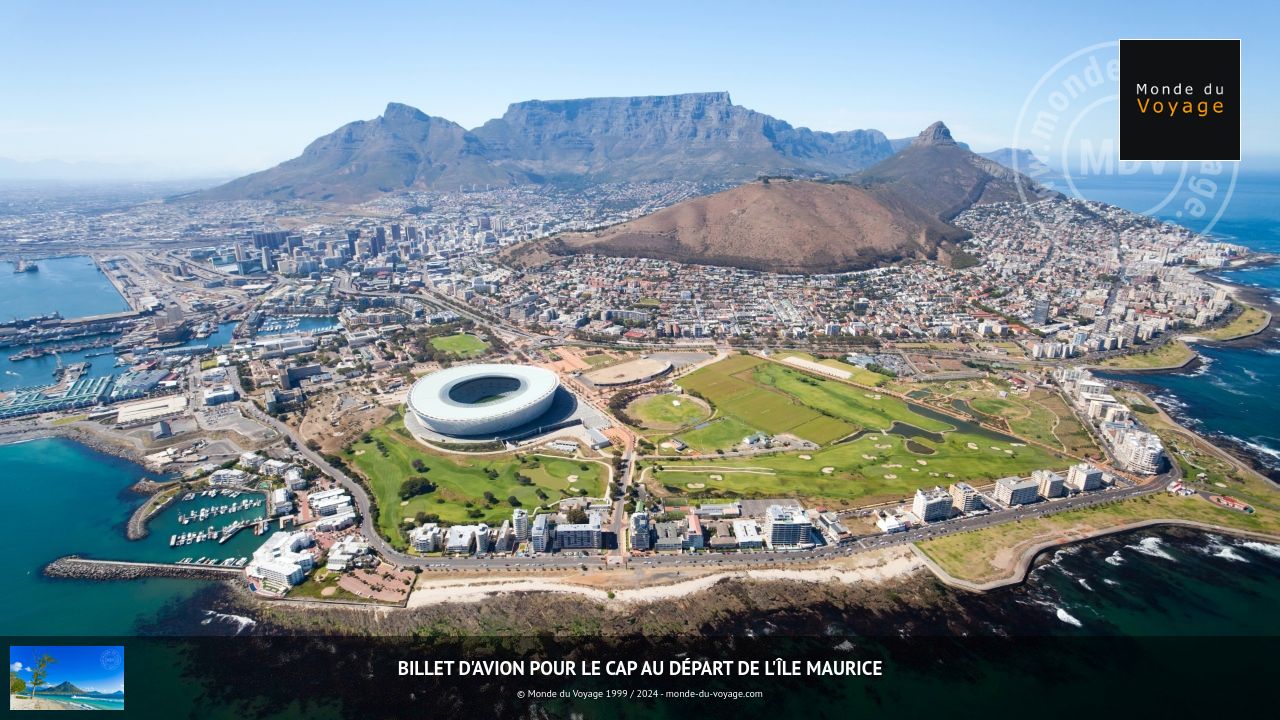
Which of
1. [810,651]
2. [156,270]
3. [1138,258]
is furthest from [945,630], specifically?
[156,270]

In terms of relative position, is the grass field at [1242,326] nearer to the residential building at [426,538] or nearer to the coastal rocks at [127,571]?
the residential building at [426,538]

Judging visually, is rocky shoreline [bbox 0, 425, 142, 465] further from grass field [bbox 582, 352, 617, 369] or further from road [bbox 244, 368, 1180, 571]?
Answer: grass field [bbox 582, 352, 617, 369]

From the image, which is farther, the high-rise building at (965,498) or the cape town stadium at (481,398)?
the cape town stadium at (481,398)

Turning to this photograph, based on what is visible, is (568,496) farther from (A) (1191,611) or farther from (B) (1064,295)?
(B) (1064,295)

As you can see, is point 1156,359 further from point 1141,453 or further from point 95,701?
point 95,701

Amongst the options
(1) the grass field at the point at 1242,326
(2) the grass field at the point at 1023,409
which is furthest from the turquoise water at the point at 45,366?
(1) the grass field at the point at 1242,326

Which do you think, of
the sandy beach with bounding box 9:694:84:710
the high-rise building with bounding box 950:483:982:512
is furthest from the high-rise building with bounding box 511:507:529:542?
the high-rise building with bounding box 950:483:982:512
